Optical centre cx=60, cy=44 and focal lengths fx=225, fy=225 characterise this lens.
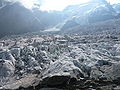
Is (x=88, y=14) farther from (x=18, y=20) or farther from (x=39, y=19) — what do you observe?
(x=18, y=20)

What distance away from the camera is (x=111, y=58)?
21.4 metres

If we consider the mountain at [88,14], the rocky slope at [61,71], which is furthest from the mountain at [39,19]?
the rocky slope at [61,71]

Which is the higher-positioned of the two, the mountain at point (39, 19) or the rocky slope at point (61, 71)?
the mountain at point (39, 19)

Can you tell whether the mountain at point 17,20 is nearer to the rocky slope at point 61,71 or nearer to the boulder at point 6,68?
the rocky slope at point 61,71

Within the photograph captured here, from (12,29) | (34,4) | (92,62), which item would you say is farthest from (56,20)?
(92,62)

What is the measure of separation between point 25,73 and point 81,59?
5196 millimetres

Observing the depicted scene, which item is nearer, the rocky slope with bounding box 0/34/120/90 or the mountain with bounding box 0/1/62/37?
the rocky slope with bounding box 0/34/120/90

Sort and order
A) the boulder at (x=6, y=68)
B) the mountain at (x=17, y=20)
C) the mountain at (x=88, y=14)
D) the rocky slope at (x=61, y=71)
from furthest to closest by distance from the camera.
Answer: the mountain at (x=88, y=14) < the mountain at (x=17, y=20) < the boulder at (x=6, y=68) < the rocky slope at (x=61, y=71)

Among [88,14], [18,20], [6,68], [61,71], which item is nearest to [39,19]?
[18,20]

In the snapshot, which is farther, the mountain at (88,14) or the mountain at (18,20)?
the mountain at (88,14)

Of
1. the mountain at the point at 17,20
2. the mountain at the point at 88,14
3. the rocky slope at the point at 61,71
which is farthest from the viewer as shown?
the mountain at the point at 88,14

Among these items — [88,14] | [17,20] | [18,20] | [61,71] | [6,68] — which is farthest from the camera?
[88,14]

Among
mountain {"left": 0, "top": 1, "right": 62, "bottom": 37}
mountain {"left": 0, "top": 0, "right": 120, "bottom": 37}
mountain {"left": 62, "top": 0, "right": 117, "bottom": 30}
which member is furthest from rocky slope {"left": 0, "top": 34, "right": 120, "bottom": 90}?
mountain {"left": 62, "top": 0, "right": 117, "bottom": 30}

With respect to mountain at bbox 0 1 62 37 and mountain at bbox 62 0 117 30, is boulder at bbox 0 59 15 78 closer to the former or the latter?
mountain at bbox 0 1 62 37
